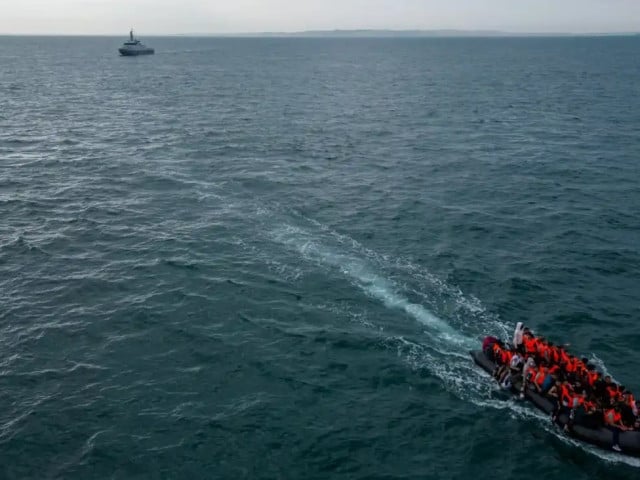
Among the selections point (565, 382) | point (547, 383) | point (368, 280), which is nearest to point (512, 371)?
point (547, 383)

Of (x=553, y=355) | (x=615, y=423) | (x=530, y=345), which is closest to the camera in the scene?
(x=615, y=423)

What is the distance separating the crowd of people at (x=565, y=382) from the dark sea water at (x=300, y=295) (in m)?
1.15

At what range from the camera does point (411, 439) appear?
87.0ft

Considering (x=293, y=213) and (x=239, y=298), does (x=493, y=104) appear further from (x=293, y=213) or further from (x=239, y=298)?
(x=239, y=298)

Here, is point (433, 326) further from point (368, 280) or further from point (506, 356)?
point (368, 280)

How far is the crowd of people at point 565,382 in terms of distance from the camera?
25.9m

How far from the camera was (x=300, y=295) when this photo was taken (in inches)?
1489

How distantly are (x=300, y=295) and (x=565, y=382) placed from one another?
1644 cm

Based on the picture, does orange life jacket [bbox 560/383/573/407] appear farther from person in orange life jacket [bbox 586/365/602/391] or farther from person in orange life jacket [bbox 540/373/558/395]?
person in orange life jacket [bbox 586/365/602/391]

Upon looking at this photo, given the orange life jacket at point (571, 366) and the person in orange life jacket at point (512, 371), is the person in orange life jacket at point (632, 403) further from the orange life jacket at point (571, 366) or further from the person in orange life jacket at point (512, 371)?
the person in orange life jacket at point (512, 371)

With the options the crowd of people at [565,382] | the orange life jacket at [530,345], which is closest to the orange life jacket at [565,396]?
the crowd of people at [565,382]

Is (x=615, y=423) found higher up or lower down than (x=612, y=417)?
lower down

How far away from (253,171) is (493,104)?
210 feet

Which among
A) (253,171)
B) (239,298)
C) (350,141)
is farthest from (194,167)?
(239,298)
